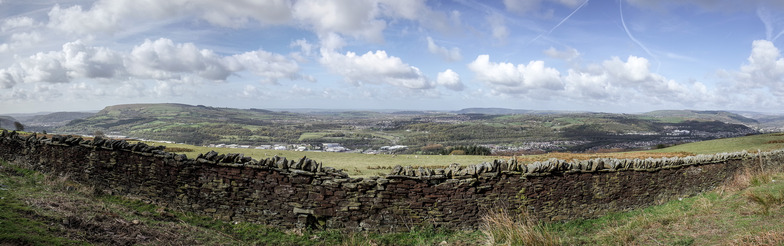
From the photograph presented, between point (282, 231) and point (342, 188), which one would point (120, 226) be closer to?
point (282, 231)

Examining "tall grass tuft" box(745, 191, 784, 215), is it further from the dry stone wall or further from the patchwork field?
the patchwork field

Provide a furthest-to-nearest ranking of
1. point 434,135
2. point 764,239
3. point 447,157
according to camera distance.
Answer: point 434,135 → point 447,157 → point 764,239

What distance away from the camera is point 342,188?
9.66 m

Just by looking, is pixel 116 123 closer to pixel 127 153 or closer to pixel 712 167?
pixel 127 153

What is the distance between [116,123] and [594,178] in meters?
199

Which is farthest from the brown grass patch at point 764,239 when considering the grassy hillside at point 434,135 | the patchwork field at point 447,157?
the grassy hillside at point 434,135

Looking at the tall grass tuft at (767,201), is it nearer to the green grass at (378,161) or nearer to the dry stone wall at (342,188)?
the dry stone wall at (342,188)

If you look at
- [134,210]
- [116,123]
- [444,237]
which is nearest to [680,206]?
[444,237]

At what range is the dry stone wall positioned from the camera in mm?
9688

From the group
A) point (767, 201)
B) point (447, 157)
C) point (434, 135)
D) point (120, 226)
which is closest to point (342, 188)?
point (120, 226)

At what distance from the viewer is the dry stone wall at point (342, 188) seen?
969 centimetres

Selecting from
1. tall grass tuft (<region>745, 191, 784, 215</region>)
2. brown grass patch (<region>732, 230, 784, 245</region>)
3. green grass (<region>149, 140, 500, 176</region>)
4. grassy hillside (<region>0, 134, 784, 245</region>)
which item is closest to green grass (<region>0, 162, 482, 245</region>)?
grassy hillside (<region>0, 134, 784, 245</region>)

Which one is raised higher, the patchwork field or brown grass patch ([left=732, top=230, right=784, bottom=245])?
brown grass patch ([left=732, top=230, right=784, bottom=245])

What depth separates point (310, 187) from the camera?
972 centimetres
